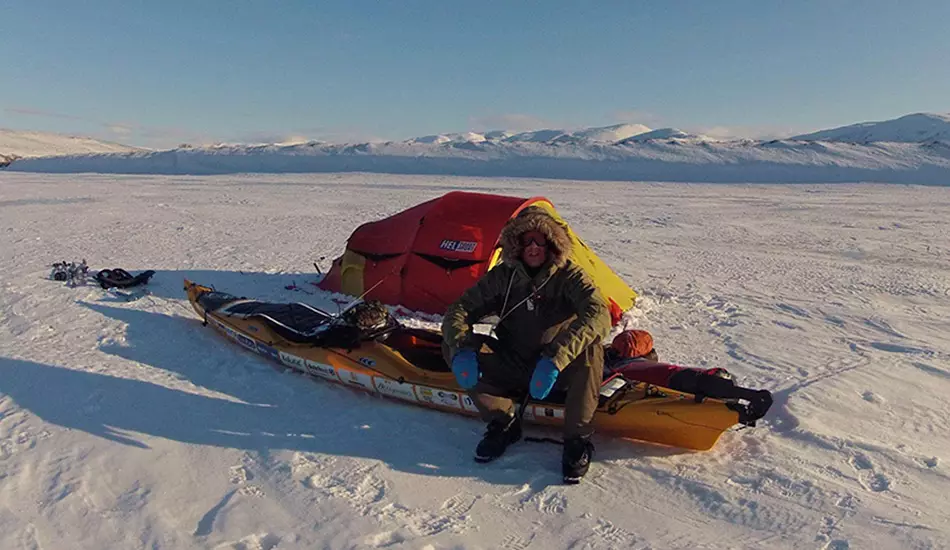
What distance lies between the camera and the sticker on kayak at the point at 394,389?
13.7 feet

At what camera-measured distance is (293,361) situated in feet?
15.8

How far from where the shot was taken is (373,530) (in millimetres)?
2869

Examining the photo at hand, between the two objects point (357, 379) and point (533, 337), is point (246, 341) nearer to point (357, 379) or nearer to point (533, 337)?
point (357, 379)

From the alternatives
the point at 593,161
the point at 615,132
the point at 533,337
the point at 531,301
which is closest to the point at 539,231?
the point at 531,301

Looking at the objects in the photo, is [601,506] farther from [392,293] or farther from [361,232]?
[361,232]

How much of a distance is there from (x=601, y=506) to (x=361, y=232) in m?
4.75

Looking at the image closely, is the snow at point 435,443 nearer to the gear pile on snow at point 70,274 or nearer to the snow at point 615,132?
the gear pile on snow at point 70,274

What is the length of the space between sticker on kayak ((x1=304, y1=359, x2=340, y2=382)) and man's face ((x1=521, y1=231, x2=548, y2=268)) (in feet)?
5.77

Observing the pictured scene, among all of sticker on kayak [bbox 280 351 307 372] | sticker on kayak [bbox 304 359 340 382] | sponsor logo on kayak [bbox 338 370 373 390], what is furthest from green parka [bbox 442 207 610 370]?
sticker on kayak [bbox 280 351 307 372]

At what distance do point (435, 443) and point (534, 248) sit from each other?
1.27m

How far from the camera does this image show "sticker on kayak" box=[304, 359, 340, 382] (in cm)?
456

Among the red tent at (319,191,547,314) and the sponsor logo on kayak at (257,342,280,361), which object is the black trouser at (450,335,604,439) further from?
the red tent at (319,191,547,314)

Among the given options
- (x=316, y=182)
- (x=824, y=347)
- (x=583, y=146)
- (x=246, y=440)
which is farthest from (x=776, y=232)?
(x=583, y=146)

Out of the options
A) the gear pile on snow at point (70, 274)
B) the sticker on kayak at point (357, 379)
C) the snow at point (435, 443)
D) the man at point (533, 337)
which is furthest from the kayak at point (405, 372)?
the gear pile on snow at point (70, 274)
